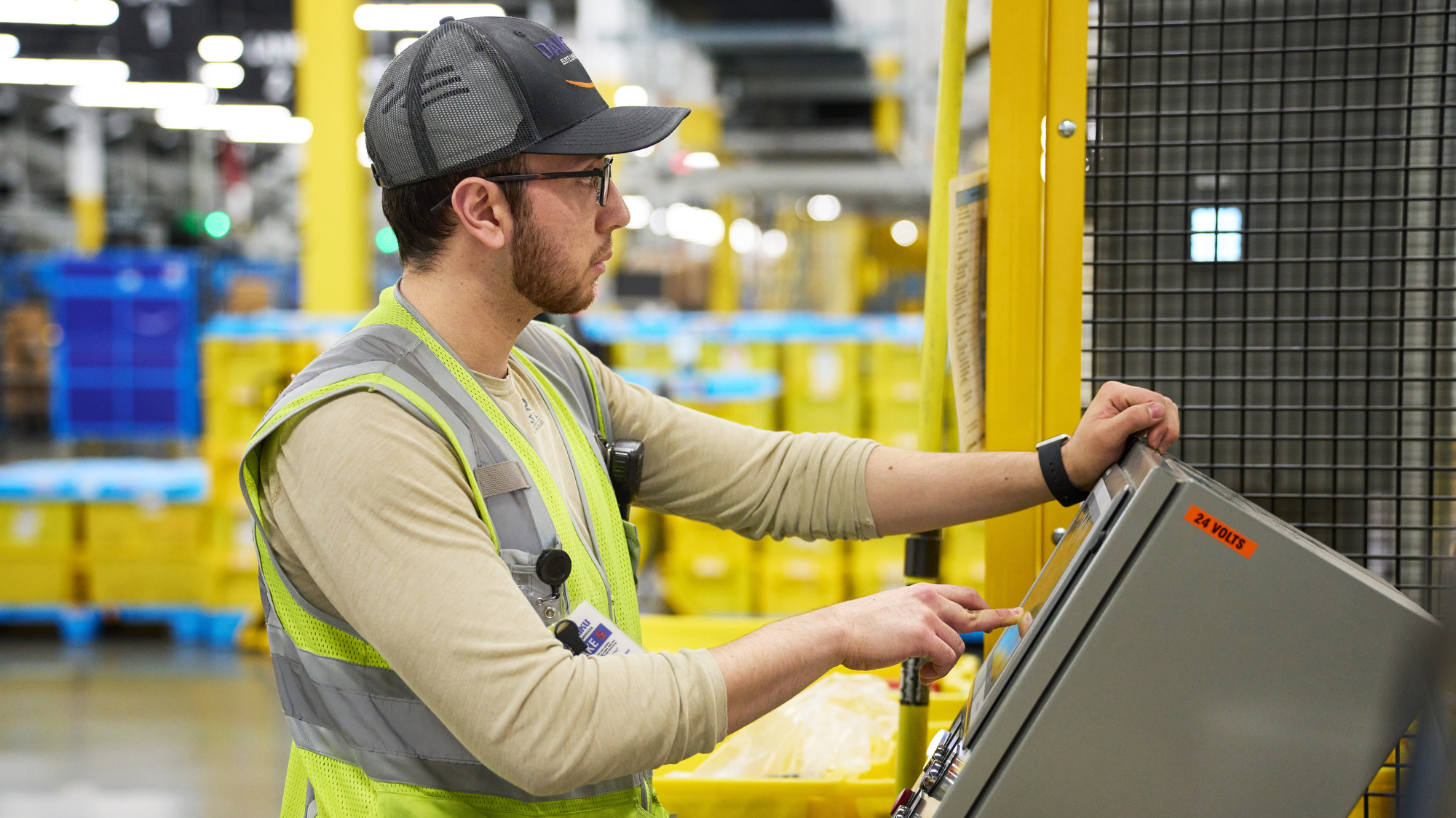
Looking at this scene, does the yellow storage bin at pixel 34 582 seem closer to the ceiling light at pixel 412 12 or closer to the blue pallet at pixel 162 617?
the blue pallet at pixel 162 617

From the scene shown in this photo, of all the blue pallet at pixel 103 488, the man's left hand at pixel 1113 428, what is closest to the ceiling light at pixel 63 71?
the blue pallet at pixel 103 488

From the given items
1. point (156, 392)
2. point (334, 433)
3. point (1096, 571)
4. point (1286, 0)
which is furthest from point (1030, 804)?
point (156, 392)

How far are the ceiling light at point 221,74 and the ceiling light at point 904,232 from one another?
46.9ft

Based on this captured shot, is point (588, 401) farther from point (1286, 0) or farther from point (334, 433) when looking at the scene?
point (1286, 0)

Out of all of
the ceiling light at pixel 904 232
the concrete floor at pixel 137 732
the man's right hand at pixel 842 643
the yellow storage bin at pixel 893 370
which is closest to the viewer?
the man's right hand at pixel 842 643

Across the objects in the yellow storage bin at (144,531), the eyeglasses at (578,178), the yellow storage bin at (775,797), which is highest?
the eyeglasses at (578,178)

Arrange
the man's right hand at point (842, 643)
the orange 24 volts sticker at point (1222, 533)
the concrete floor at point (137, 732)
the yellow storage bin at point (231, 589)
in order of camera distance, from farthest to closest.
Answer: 1. the yellow storage bin at point (231, 589)
2. the concrete floor at point (137, 732)
3. the man's right hand at point (842, 643)
4. the orange 24 volts sticker at point (1222, 533)

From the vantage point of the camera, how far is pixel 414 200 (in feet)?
4.65

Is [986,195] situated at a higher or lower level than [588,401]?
higher

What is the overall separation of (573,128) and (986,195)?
0.63 metres

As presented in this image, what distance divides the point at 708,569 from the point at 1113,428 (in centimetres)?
503

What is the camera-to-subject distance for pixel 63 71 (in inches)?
600

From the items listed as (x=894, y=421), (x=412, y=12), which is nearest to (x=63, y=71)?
(x=412, y=12)

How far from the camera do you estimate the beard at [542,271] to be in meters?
1.42
